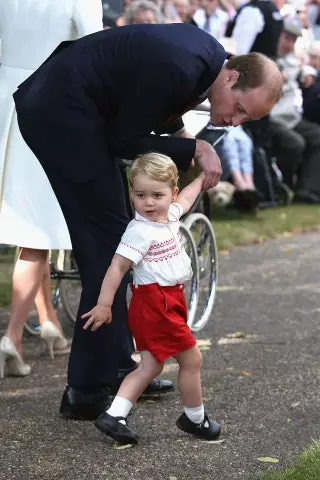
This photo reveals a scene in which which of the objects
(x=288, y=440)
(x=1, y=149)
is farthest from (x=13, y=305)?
(x=288, y=440)

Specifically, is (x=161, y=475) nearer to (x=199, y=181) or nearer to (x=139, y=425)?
(x=139, y=425)

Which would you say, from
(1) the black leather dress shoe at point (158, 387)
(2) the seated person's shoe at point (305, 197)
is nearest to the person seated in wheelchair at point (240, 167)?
(2) the seated person's shoe at point (305, 197)

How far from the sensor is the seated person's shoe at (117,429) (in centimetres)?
466

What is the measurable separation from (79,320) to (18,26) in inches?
67.5

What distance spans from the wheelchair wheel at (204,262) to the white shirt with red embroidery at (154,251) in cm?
238

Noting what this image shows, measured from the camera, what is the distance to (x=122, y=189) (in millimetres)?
5062

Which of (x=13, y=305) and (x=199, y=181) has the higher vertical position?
(x=199, y=181)

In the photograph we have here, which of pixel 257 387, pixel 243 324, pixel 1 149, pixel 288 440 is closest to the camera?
pixel 288 440

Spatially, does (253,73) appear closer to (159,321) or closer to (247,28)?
(159,321)

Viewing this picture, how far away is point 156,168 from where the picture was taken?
4543mm

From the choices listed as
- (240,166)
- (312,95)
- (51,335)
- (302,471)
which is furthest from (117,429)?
(312,95)

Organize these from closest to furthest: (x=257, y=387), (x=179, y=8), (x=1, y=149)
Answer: (x=257, y=387) < (x=1, y=149) < (x=179, y=8)

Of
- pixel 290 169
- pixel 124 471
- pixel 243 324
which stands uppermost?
pixel 124 471

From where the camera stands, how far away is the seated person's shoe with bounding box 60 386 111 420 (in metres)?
5.07
